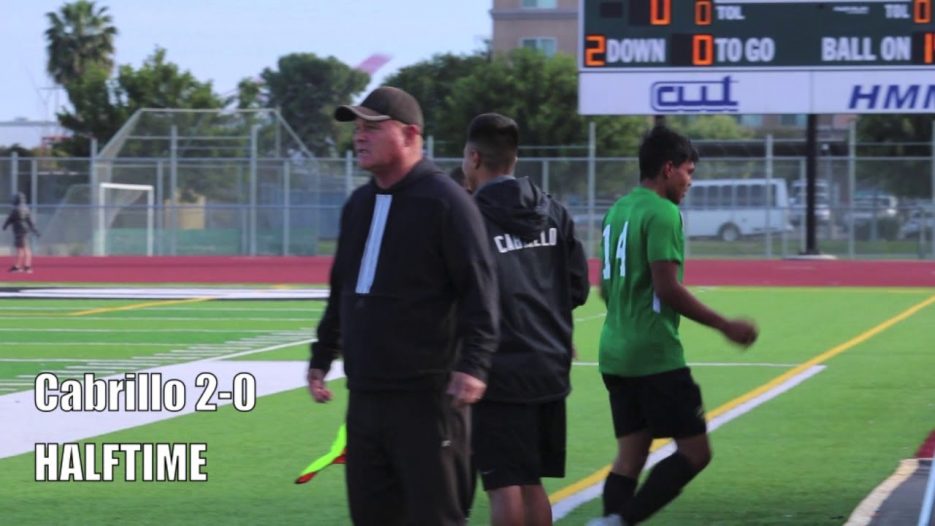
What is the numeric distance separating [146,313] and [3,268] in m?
14.3

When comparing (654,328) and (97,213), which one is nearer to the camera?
(654,328)

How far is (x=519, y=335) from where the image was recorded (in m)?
6.65

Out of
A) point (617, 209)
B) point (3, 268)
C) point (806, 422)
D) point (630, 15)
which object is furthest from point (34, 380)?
point (3, 268)

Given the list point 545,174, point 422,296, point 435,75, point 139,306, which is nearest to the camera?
point 422,296

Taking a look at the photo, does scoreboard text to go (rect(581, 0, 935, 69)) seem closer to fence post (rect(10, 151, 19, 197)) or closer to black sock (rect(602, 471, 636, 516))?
fence post (rect(10, 151, 19, 197))

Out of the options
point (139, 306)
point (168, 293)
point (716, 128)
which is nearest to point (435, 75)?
point (716, 128)

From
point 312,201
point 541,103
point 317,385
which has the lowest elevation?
point 317,385

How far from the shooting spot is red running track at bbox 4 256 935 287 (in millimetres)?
32250

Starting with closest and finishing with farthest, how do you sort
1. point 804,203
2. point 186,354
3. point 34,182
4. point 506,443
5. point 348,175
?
point 506,443 → point 186,354 → point 804,203 → point 348,175 → point 34,182

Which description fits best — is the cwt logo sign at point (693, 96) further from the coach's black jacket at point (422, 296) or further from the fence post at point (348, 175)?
the coach's black jacket at point (422, 296)

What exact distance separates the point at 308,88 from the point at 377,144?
114923 mm

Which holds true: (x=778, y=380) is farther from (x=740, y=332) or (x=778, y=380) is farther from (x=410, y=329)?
(x=410, y=329)

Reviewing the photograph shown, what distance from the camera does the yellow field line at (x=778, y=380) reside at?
929cm

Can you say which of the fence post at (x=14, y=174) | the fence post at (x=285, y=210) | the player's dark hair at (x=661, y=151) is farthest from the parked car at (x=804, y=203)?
the player's dark hair at (x=661, y=151)
